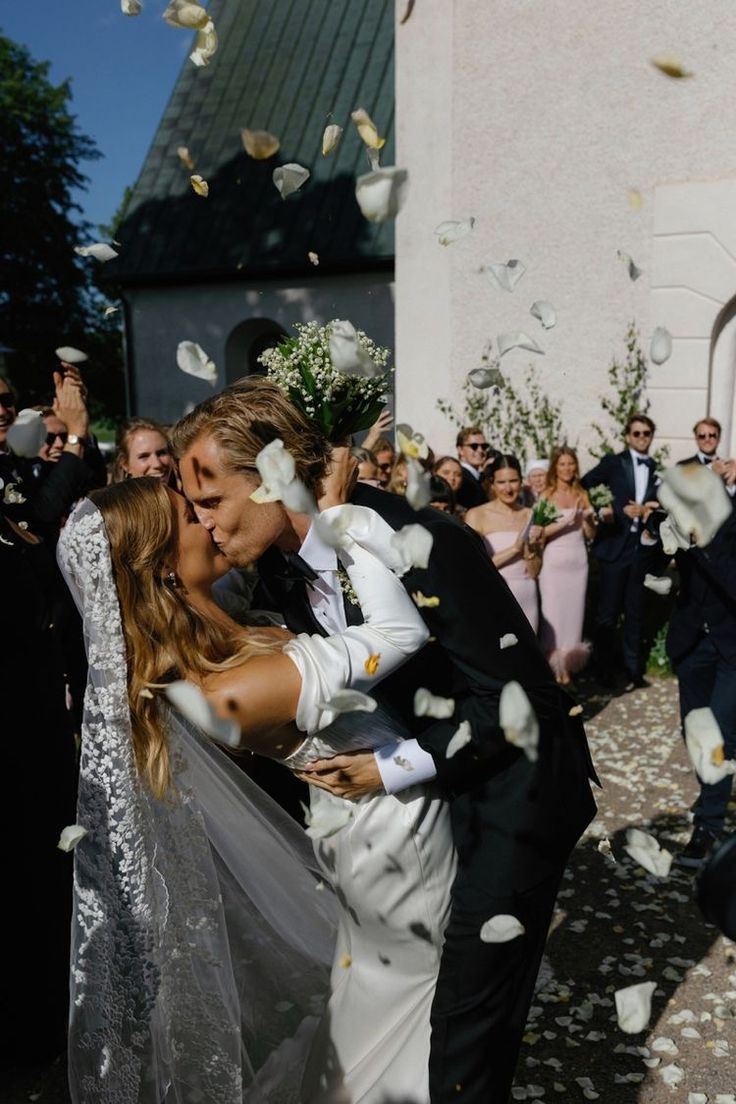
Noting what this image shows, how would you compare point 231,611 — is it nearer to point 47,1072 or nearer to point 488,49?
point 47,1072

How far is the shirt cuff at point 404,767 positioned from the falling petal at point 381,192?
127 centimetres

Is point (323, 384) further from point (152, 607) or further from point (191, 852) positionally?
point (191, 852)

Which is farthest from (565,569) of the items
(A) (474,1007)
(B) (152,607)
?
(B) (152,607)

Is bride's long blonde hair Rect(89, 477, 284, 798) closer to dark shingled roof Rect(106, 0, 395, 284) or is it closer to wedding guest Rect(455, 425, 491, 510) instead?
wedding guest Rect(455, 425, 491, 510)

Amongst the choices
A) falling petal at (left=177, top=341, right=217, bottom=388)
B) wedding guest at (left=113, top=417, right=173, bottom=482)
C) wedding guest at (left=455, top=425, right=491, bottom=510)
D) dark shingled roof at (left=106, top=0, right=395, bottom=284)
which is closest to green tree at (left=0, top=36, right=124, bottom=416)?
dark shingled roof at (left=106, top=0, right=395, bottom=284)

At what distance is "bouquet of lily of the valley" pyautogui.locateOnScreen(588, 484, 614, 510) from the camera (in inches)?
324

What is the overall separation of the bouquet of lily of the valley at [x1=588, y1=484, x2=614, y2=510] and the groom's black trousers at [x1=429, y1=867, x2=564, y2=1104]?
6.22 m

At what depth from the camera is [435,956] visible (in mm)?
2463

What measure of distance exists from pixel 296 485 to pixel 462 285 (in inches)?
339

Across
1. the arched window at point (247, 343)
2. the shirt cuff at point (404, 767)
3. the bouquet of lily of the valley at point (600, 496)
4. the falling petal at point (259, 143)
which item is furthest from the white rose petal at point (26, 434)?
the arched window at point (247, 343)

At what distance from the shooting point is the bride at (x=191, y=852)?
2.36 m

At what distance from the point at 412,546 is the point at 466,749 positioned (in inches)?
22.1

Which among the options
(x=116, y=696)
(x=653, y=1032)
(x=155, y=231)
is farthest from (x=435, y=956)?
(x=155, y=231)

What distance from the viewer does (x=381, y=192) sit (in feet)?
7.01
